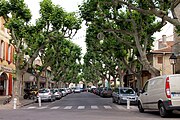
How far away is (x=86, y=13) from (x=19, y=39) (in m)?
6.75

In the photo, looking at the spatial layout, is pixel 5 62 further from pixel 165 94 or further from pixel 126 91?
pixel 165 94

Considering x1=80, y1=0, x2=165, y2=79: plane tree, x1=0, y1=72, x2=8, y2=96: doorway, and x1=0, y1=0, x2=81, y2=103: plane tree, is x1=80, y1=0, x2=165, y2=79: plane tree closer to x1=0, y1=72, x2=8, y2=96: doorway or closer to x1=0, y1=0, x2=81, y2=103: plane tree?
x1=0, y1=0, x2=81, y2=103: plane tree

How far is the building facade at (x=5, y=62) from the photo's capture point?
4097cm

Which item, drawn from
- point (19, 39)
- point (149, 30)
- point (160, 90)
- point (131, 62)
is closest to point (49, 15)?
point (19, 39)

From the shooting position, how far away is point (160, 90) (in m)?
16.6

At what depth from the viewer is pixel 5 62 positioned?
42594 mm

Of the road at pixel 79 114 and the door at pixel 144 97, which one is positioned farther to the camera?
the door at pixel 144 97

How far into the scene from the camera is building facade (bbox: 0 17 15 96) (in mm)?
40969

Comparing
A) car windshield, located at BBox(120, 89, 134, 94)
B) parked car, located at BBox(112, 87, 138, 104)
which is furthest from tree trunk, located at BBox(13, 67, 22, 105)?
car windshield, located at BBox(120, 89, 134, 94)

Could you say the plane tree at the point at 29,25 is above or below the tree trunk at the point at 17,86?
above

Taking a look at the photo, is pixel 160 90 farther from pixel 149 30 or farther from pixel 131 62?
pixel 131 62

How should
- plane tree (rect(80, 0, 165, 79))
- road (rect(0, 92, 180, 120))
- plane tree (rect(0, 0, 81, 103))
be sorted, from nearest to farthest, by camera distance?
road (rect(0, 92, 180, 120)) < plane tree (rect(80, 0, 165, 79)) < plane tree (rect(0, 0, 81, 103))

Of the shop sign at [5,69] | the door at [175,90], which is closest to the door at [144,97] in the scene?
the door at [175,90]

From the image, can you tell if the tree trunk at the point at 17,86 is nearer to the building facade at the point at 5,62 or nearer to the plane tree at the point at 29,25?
the plane tree at the point at 29,25
